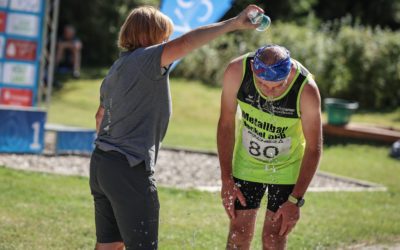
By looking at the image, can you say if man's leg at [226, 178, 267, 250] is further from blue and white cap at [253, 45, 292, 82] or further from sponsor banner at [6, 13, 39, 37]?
sponsor banner at [6, 13, 39, 37]

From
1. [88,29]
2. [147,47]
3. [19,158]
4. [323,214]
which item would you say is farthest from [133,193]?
[88,29]

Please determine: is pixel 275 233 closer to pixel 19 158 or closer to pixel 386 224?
pixel 386 224

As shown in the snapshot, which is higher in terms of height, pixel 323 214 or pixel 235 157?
pixel 235 157

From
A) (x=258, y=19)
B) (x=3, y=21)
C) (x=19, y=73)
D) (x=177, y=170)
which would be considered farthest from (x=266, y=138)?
(x=3, y=21)

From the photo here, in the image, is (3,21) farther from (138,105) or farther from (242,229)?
(138,105)

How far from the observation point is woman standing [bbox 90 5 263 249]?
3.74m

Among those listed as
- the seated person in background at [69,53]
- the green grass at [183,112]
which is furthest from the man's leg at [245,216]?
the seated person in background at [69,53]

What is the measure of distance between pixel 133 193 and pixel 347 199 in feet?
17.2

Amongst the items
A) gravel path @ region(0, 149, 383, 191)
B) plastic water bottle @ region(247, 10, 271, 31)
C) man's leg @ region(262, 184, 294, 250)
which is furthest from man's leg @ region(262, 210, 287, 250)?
gravel path @ region(0, 149, 383, 191)

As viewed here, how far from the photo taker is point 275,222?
4402mm

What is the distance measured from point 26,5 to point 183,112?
654cm

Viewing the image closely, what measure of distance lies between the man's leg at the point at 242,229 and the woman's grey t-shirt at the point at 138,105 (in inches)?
35.2

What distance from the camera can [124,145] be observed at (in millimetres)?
3793

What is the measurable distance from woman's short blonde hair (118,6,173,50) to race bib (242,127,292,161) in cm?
100
